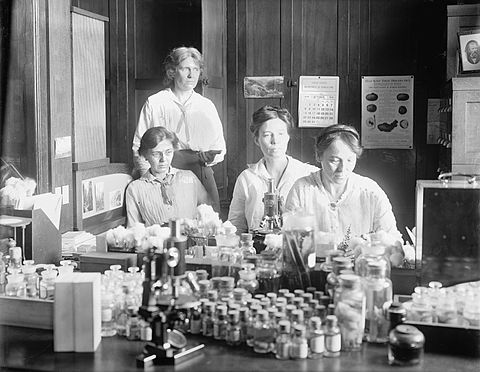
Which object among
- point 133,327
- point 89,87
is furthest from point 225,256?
point 89,87

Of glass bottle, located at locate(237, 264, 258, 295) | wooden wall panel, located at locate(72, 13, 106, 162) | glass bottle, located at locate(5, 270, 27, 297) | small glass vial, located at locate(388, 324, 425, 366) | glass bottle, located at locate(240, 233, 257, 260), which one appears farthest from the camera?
wooden wall panel, located at locate(72, 13, 106, 162)

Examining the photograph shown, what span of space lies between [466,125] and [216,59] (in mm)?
1186

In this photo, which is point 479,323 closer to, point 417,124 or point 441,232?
point 441,232

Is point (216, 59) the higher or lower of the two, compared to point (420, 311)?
higher

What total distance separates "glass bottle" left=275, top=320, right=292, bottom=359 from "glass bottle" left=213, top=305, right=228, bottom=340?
19 centimetres

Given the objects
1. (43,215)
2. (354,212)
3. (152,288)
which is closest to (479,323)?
(152,288)

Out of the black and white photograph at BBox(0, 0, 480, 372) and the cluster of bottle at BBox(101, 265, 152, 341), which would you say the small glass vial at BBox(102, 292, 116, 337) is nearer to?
the cluster of bottle at BBox(101, 265, 152, 341)

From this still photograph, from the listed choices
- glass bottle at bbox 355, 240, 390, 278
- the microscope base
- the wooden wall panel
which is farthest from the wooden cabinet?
the microscope base

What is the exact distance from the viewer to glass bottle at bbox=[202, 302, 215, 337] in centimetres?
182

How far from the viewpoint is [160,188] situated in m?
2.94

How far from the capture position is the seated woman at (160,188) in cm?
293

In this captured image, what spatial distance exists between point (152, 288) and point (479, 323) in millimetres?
874

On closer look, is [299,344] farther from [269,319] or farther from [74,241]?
[74,241]

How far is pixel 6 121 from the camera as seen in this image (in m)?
2.98
